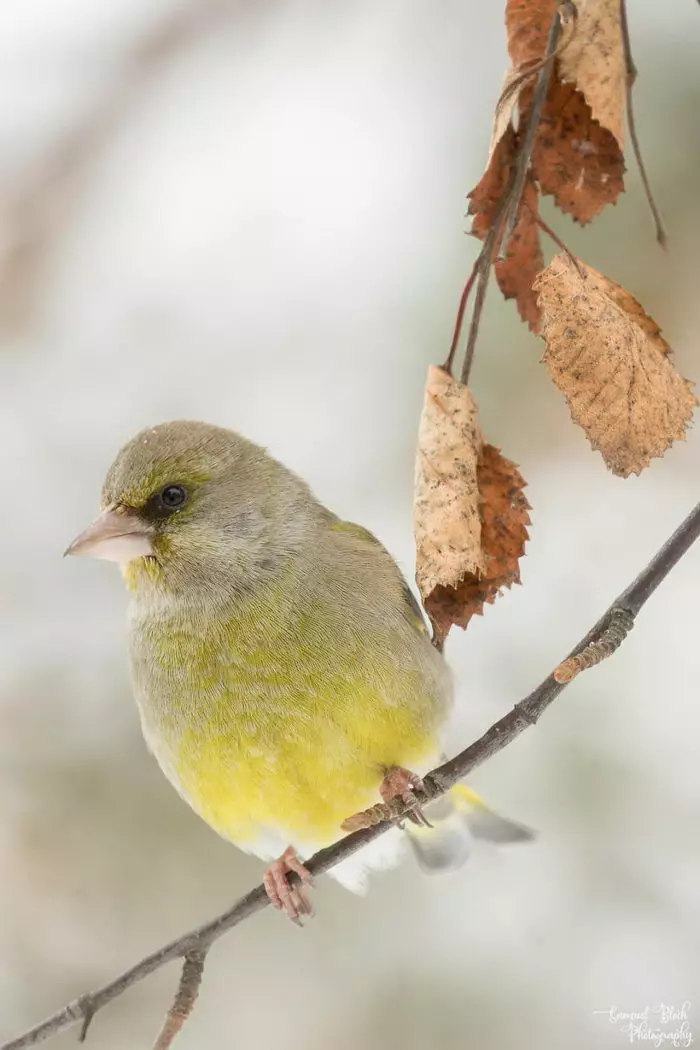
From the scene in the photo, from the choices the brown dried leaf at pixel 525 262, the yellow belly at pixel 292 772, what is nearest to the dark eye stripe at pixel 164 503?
the yellow belly at pixel 292 772

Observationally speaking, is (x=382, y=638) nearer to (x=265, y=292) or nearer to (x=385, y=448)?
(x=385, y=448)

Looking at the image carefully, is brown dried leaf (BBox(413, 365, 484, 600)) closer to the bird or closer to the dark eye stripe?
the bird

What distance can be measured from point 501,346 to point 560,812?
2203 millimetres

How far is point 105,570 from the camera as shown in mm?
5785

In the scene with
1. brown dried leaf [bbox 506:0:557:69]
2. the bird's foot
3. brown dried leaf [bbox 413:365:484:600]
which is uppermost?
brown dried leaf [bbox 506:0:557:69]

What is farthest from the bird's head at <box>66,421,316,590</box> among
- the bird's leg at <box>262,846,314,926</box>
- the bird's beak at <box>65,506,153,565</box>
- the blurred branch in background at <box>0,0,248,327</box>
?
the blurred branch in background at <box>0,0,248,327</box>

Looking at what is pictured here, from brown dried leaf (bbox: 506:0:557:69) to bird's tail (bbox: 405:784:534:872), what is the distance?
2749mm

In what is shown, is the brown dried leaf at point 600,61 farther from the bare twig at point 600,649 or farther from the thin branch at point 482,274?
the bare twig at point 600,649

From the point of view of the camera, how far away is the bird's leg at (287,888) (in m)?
3.44

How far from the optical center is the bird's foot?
3.00 m

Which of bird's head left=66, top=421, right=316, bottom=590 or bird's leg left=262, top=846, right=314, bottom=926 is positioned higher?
bird's head left=66, top=421, right=316, bottom=590

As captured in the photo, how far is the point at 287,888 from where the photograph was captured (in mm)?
3473

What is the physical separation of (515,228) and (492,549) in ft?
2.49

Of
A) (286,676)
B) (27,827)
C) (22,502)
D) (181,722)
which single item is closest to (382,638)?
(286,676)
